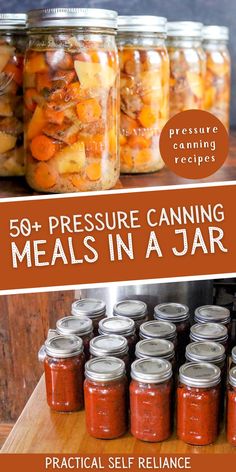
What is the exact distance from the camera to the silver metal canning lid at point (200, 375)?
0.93 metres

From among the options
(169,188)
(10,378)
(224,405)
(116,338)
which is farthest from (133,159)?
(10,378)

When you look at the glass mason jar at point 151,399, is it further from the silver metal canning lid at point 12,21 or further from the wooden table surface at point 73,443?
the silver metal canning lid at point 12,21

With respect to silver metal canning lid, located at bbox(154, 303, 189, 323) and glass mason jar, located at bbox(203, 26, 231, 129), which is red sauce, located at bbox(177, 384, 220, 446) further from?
glass mason jar, located at bbox(203, 26, 231, 129)

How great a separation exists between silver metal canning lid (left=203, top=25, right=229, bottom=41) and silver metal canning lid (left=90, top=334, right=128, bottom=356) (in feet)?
1.40

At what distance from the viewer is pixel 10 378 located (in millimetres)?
1352

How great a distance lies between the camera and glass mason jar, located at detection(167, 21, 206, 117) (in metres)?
0.91

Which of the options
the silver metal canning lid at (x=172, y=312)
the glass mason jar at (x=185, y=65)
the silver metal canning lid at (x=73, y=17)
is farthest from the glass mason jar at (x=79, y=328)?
the silver metal canning lid at (x=73, y=17)

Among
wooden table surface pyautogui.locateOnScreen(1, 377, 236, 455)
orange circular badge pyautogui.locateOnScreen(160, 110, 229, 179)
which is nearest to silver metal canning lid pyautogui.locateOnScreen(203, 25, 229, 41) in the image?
orange circular badge pyautogui.locateOnScreen(160, 110, 229, 179)

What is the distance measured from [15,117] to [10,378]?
633mm

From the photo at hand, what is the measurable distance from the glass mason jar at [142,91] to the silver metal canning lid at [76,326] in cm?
29

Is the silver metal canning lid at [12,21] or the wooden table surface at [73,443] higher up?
the silver metal canning lid at [12,21]

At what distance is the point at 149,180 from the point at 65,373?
0.32 metres

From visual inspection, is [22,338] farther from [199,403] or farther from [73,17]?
[73,17]

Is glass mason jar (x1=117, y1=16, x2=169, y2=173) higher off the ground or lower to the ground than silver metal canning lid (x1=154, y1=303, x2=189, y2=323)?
higher
